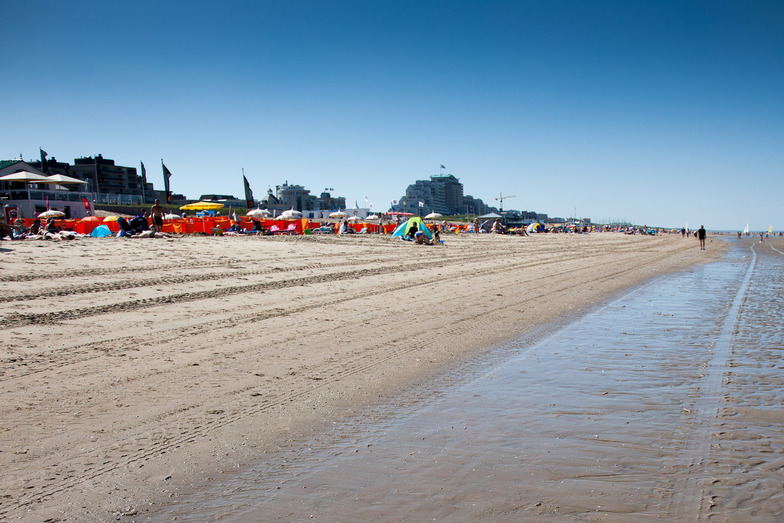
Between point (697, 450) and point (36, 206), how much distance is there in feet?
148

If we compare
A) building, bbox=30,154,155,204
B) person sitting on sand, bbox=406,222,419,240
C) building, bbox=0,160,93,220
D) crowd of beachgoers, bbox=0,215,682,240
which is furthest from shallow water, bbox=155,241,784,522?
building, bbox=30,154,155,204

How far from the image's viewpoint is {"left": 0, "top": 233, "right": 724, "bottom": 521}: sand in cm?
320

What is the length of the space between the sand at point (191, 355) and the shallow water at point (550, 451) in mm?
369

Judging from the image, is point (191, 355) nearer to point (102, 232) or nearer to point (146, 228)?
point (146, 228)

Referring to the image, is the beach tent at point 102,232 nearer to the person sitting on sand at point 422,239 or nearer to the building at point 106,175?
the person sitting on sand at point 422,239

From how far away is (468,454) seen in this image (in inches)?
136

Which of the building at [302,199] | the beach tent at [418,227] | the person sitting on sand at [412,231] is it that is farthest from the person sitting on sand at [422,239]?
the building at [302,199]

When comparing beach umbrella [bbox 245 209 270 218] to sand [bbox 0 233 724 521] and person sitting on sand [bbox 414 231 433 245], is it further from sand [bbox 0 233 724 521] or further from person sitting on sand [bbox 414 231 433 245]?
sand [bbox 0 233 724 521]

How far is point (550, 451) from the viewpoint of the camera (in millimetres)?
3520

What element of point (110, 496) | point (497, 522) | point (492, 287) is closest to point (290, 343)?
point (110, 496)

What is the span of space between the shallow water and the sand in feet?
1.21

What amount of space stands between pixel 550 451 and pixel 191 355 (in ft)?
13.2

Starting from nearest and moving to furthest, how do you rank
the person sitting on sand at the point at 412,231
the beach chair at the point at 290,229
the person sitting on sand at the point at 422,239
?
the person sitting on sand at the point at 422,239 < the person sitting on sand at the point at 412,231 < the beach chair at the point at 290,229

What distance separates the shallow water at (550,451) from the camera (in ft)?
9.13
